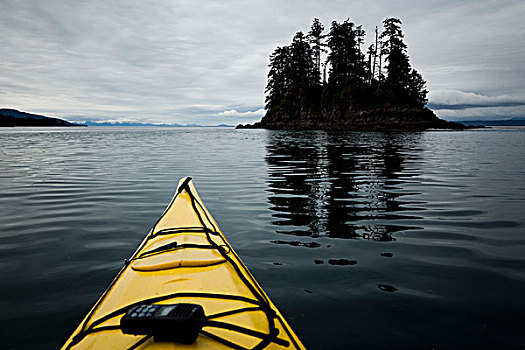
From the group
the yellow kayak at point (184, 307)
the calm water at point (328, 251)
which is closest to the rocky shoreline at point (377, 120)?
the calm water at point (328, 251)

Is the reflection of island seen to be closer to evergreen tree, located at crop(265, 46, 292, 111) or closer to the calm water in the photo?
the calm water

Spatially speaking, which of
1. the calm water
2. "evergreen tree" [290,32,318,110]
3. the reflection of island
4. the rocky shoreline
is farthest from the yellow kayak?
"evergreen tree" [290,32,318,110]

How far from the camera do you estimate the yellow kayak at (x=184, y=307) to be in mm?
1648

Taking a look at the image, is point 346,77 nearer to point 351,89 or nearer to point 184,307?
point 351,89

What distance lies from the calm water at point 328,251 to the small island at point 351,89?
3790 centimetres

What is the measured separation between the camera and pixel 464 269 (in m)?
3.65

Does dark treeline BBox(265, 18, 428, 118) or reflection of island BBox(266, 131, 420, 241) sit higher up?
dark treeline BBox(265, 18, 428, 118)

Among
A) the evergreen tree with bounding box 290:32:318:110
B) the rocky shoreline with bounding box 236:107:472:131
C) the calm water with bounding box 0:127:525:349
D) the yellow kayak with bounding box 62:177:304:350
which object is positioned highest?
the evergreen tree with bounding box 290:32:318:110

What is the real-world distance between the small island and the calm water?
3790 centimetres

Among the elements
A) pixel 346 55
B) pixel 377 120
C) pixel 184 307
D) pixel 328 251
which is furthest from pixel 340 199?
pixel 346 55

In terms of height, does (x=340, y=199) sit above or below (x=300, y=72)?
below

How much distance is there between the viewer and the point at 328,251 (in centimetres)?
421

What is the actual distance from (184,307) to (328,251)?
289 cm

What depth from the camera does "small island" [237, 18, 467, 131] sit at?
1745 inches
